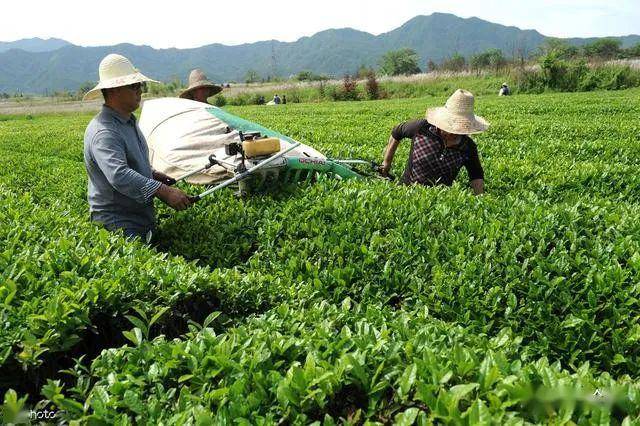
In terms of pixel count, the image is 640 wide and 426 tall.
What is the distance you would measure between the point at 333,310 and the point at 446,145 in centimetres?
296

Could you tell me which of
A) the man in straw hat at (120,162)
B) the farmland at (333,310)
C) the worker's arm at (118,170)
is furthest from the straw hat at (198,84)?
the worker's arm at (118,170)

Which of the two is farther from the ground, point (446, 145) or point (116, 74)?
point (116, 74)

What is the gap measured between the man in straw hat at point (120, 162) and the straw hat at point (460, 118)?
2.53 m

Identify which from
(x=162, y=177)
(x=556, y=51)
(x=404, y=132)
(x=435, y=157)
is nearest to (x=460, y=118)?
(x=435, y=157)

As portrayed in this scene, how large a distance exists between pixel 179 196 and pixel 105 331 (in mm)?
1574

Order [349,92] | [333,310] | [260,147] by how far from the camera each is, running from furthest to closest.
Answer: [349,92] < [260,147] < [333,310]

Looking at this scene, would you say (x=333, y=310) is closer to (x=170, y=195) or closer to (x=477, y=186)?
(x=170, y=195)

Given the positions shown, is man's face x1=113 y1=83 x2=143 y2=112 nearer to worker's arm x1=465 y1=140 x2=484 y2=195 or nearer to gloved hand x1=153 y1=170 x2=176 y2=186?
gloved hand x1=153 y1=170 x2=176 y2=186

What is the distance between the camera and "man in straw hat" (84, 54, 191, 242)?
3980 mm

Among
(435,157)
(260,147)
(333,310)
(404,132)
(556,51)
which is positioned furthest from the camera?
(556,51)

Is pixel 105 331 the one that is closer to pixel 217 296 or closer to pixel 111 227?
pixel 217 296

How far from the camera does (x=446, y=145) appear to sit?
517 centimetres

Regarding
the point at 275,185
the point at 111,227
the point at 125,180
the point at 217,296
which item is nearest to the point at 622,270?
the point at 217,296

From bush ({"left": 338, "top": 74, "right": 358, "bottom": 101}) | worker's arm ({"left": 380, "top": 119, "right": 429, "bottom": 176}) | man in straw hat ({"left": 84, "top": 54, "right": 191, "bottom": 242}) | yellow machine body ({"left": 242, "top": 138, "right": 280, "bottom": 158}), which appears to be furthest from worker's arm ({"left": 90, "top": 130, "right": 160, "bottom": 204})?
bush ({"left": 338, "top": 74, "right": 358, "bottom": 101})
